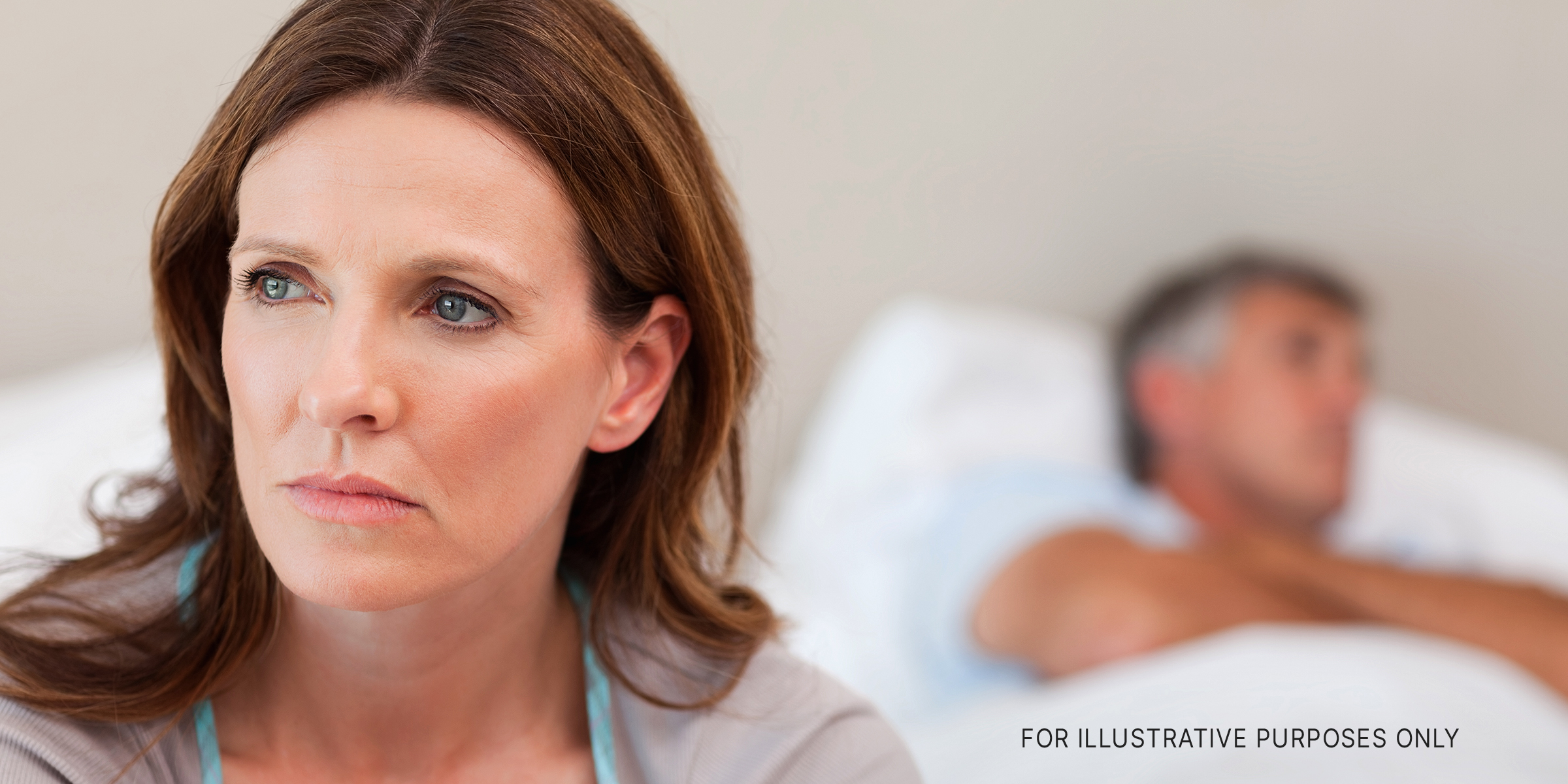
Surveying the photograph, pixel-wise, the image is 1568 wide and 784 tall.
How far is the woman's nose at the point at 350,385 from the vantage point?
741mm

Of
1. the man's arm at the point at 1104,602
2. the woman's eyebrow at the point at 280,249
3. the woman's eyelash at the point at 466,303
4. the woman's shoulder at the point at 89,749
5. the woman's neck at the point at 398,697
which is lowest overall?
the woman's shoulder at the point at 89,749

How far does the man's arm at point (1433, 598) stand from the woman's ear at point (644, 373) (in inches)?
49.5

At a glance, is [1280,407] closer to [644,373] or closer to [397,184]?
[644,373]

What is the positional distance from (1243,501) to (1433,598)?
33 cm

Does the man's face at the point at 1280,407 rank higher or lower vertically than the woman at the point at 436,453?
higher

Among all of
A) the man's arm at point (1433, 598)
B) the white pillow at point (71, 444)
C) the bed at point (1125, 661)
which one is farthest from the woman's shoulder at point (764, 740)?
the man's arm at point (1433, 598)

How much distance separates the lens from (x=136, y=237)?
1629mm

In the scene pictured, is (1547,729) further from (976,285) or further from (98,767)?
(98,767)

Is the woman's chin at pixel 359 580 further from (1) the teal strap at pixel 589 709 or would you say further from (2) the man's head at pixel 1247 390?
(2) the man's head at pixel 1247 390

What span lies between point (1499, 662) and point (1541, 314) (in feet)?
3.29

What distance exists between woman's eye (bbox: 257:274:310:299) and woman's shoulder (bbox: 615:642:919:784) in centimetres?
42

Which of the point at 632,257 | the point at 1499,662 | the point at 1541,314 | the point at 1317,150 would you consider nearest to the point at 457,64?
the point at 632,257

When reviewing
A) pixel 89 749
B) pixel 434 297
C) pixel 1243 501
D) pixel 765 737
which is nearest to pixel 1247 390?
pixel 1243 501

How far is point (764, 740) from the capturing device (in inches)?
39.5
